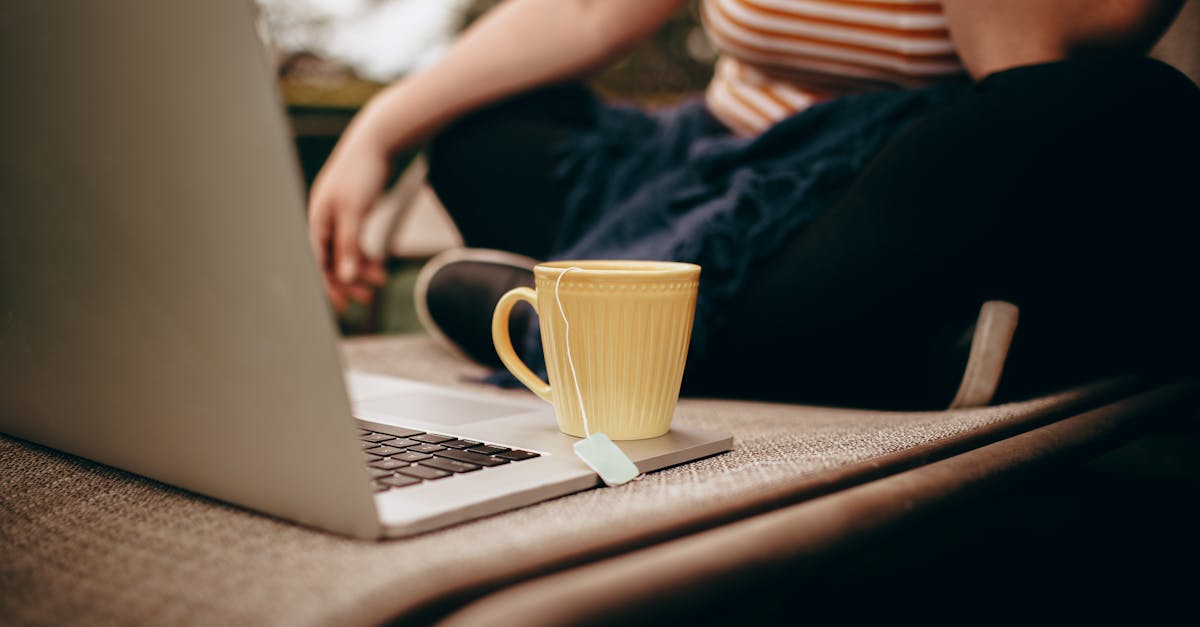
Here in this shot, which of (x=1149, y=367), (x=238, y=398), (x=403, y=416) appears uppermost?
(x=238, y=398)

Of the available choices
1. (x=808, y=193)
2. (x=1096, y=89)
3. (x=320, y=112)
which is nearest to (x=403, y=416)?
(x=808, y=193)

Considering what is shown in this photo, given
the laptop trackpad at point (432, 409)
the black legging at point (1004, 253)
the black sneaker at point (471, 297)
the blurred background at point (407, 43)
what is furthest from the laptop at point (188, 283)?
the blurred background at point (407, 43)

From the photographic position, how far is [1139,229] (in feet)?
2.14

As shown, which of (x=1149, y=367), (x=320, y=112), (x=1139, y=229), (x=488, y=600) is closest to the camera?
(x=488, y=600)

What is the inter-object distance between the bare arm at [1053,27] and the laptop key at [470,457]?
530 mm

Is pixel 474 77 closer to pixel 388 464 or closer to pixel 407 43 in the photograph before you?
pixel 388 464

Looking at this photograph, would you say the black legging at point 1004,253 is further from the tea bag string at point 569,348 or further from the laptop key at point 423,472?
the laptop key at point 423,472

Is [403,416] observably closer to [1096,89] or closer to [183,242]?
[183,242]

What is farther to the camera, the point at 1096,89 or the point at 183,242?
the point at 1096,89

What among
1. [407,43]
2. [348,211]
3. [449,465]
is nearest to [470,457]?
[449,465]

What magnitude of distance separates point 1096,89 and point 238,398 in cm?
60

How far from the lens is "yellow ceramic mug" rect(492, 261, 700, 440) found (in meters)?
0.48

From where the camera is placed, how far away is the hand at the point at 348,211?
1102mm

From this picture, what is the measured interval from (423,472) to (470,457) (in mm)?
35
